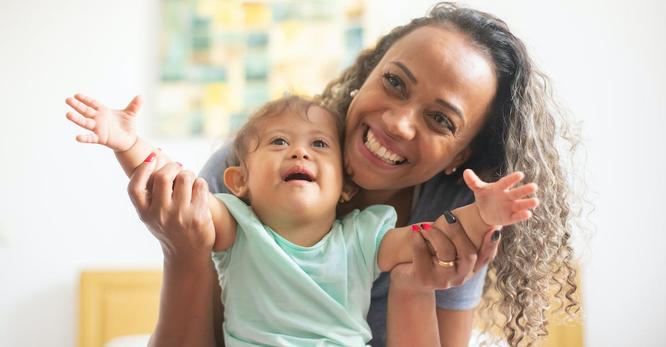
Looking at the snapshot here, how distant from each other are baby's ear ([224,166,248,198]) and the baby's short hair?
0.02 meters

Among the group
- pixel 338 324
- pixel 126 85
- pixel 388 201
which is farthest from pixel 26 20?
pixel 338 324

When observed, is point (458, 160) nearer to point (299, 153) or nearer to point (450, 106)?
point (450, 106)

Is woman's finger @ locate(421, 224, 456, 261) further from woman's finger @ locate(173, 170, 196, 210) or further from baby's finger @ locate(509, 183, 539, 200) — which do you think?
woman's finger @ locate(173, 170, 196, 210)

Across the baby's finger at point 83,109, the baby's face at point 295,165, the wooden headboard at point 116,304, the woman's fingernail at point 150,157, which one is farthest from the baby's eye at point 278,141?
the wooden headboard at point 116,304

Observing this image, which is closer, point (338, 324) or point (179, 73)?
point (338, 324)

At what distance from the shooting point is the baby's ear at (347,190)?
1.35m

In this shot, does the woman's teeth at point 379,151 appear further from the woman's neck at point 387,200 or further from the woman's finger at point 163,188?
the woman's finger at point 163,188

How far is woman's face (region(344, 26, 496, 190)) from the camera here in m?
1.33

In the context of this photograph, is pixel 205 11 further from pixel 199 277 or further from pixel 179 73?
pixel 199 277

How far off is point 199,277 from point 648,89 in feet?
8.89

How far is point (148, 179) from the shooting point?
3.56ft

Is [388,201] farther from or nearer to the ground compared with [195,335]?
farther from the ground

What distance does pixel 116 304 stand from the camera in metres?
3.12

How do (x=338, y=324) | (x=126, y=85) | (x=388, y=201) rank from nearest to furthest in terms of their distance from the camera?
(x=338, y=324) < (x=388, y=201) < (x=126, y=85)
